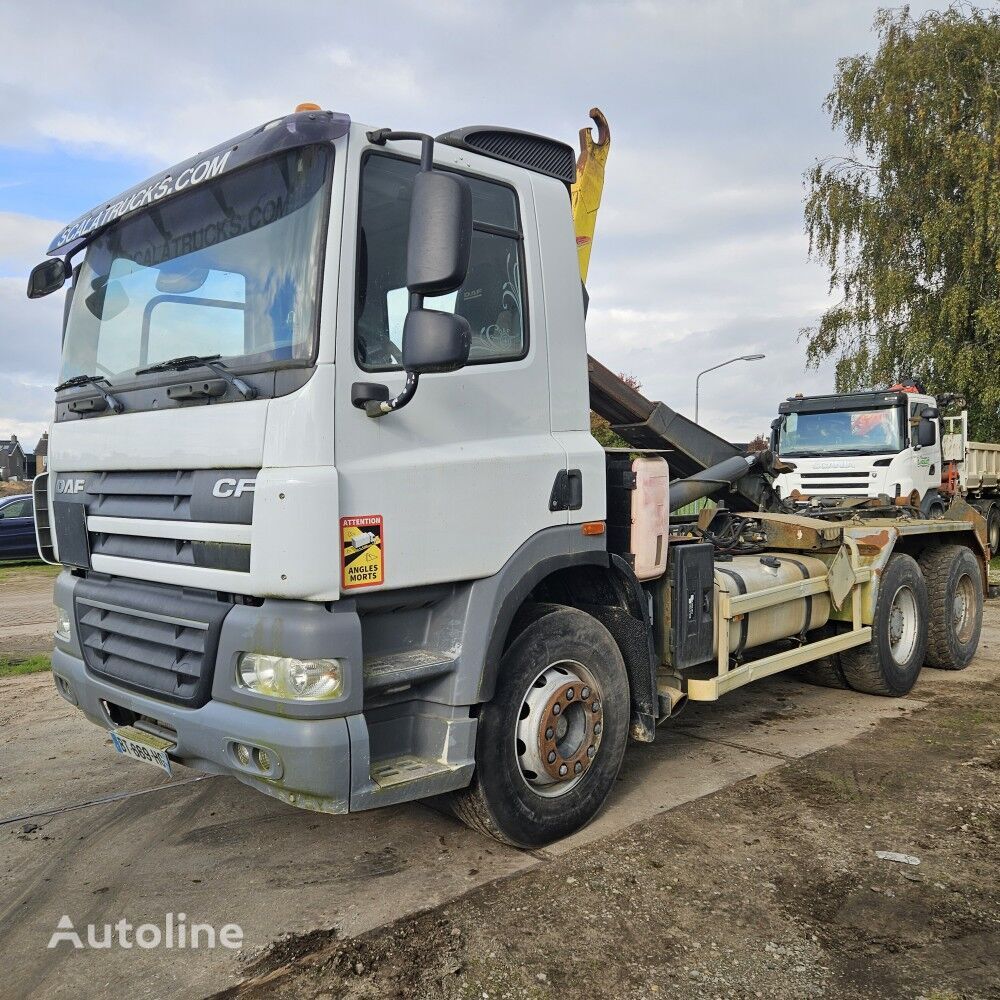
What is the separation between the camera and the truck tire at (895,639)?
6.46m

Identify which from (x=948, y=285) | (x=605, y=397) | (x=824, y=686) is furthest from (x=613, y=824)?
(x=948, y=285)

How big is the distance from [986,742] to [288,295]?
4880 millimetres

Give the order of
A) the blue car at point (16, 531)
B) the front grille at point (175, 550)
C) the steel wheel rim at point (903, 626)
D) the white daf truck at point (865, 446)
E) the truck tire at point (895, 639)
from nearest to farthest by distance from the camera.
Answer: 1. the front grille at point (175, 550)
2. the truck tire at point (895, 639)
3. the steel wheel rim at point (903, 626)
4. the white daf truck at point (865, 446)
5. the blue car at point (16, 531)

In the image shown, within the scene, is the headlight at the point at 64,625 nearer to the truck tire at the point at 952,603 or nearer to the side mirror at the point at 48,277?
the side mirror at the point at 48,277

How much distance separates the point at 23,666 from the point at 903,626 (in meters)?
7.39

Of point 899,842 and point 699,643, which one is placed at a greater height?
point 699,643

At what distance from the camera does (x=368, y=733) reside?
3.22m

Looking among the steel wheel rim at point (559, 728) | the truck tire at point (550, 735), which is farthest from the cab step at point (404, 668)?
the steel wheel rim at point (559, 728)

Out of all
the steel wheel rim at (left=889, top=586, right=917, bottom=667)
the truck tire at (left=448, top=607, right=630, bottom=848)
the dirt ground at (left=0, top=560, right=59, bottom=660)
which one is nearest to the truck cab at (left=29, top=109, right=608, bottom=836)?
the truck tire at (left=448, top=607, right=630, bottom=848)

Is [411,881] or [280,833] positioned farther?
[280,833]

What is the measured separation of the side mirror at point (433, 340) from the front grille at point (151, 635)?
1108 millimetres

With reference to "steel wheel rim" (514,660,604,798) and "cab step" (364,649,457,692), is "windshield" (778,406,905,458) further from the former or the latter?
"cab step" (364,649,457,692)

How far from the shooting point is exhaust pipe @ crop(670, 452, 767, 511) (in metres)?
5.66

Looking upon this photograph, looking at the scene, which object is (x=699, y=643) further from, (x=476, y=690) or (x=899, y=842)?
(x=476, y=690)
